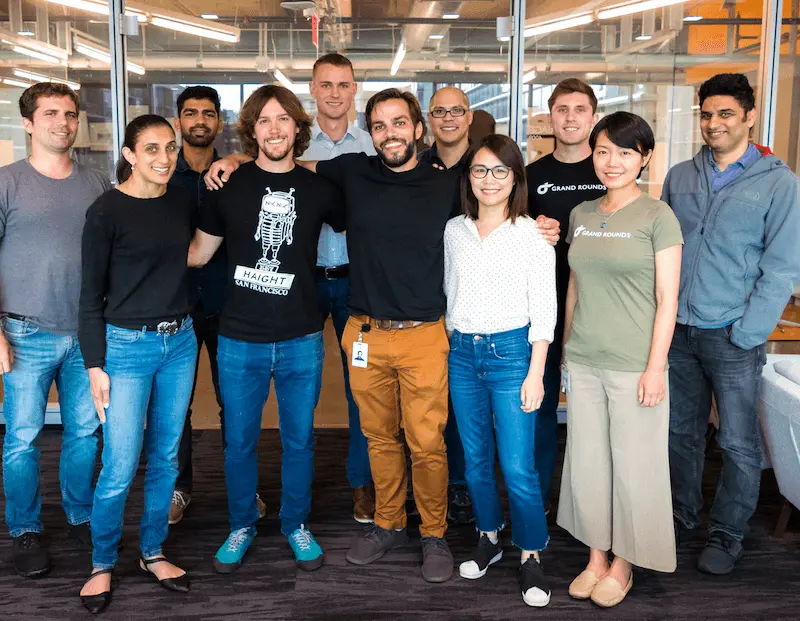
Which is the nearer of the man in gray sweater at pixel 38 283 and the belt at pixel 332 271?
the man in gray sweater at pixel 38 283

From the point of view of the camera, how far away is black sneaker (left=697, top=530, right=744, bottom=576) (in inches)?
110

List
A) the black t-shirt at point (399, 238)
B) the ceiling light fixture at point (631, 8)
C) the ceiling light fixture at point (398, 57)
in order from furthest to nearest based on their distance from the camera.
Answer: the ceiling light fixture at point (398, 57) → the ceiling light fixture at point (631, 8) → the black t-shirt at point (399, 238)

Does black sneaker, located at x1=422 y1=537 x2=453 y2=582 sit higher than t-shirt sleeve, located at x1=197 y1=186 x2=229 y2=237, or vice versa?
t-shirt sleeve, located at x1=197 y1=186 x2=229 y2=237

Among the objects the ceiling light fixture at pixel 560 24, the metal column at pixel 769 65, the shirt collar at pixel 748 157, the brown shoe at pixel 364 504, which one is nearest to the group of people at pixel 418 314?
the shirt collar at pixel 748 157

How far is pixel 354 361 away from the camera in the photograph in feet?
8.83

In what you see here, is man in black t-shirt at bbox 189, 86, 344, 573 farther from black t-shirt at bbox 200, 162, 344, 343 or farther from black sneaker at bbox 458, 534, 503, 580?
black sneaker at bbox 458, 534, 503, 580

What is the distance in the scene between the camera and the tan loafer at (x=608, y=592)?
101 inches

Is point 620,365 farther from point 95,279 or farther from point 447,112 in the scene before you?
point 95,279

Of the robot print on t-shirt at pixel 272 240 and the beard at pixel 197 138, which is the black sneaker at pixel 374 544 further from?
the beard at pixel 197 138

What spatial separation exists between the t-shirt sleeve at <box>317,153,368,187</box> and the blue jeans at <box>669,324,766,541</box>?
139cm

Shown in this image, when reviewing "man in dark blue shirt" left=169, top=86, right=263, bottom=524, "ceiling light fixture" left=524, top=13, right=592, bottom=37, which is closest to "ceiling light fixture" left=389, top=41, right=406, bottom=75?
"ceiling light fixture" left=524, top=13, right=592, bottom=37

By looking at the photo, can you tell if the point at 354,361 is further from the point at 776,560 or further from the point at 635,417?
the point at 776,560

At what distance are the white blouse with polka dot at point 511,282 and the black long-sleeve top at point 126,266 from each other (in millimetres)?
1033

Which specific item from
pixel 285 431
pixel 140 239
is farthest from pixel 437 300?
pixel 140 239
